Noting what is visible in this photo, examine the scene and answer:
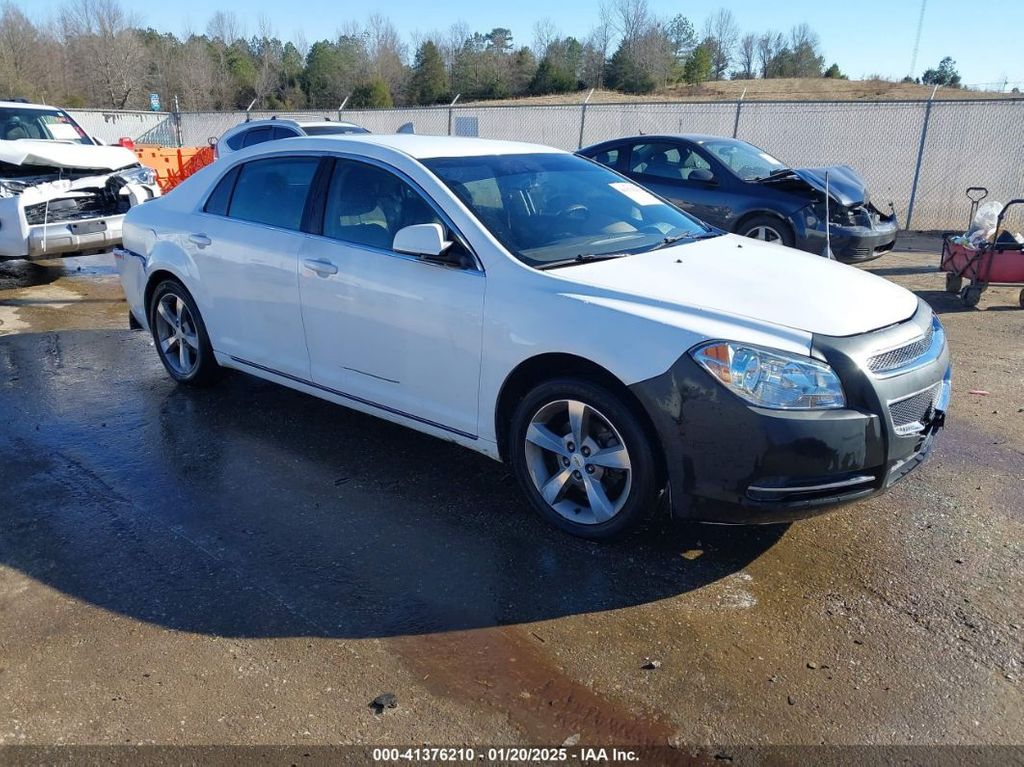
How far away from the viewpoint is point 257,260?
4.72 m

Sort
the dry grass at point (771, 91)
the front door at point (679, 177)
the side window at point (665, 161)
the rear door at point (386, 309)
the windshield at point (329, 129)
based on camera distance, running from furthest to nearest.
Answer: the dry grass at point (771, 91), the windshield at point (329, 129), the side window at point (665, 161), the front door at point (679, 177), the rear door at point (386, 309)

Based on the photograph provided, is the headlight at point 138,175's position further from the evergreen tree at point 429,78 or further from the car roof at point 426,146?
the evergreen tree at point 429,78

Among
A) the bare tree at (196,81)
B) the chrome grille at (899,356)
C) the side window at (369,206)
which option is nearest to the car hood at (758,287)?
the chrome grille at (899,356)

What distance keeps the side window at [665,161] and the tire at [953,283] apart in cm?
292

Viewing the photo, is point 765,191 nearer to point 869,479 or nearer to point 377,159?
point 377,159

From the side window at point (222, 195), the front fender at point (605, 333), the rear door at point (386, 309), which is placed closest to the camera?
the front fender at point (605, 333)

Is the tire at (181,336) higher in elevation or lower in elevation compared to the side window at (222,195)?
lower

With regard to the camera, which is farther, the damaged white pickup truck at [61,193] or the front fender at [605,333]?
the damaged white pickup truck at [61,193]

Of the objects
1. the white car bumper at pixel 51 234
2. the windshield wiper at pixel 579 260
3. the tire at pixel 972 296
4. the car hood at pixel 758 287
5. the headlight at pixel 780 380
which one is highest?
the windshield wiper at pixel 579 260

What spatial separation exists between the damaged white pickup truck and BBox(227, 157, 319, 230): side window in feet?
16.0

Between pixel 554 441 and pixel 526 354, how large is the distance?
0.41m

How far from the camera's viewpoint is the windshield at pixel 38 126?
10.3 meters

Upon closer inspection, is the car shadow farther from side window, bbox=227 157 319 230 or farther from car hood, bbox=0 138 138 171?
car hood, bbox=0 138 138 171

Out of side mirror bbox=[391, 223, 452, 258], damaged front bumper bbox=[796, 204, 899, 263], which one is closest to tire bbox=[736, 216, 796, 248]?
damaged front bumper bbox=[796, 204, 899, 263]
